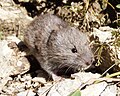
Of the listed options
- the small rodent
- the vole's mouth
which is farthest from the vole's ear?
the vole's mouth

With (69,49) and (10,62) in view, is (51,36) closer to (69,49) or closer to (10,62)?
(69,49)

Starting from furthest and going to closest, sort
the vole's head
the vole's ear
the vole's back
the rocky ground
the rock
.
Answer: the vole's back < the rock < the vole's ear < the vole's head < the rocky ground

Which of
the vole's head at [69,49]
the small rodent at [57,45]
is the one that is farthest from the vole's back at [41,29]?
the vole's head at [69,49]

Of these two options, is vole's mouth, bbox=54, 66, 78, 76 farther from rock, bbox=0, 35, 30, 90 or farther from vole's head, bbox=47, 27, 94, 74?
rock, bbox=0, 35, 30, 90

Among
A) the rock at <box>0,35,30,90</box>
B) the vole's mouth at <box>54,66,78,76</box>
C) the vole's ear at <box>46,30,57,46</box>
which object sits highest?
the vole's ear at <box>46,30,57,46</box>

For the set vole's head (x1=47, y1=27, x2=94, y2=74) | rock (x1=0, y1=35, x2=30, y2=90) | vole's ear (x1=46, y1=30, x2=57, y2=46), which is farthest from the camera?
rock (x1=0, y1=35, x2=30, y2=90)

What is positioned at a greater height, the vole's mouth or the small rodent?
the small rodent

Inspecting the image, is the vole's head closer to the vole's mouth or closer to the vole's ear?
the vole's ear

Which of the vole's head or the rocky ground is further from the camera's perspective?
the vole's head
